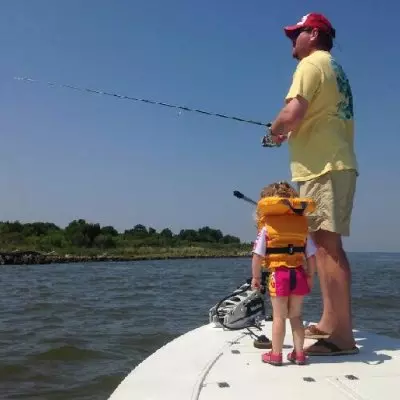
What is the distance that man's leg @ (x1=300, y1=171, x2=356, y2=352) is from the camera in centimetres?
400

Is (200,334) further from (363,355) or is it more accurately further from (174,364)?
(363,355)

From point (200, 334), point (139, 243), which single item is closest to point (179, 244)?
point (139, 243)

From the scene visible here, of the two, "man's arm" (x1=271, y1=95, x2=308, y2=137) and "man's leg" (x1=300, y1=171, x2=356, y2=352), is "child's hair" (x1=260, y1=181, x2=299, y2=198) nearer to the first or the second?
"man's leg" (x1=300, y1=171, x2=356, y2=352)

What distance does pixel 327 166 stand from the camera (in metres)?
4.00

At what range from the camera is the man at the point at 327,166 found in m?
3.96

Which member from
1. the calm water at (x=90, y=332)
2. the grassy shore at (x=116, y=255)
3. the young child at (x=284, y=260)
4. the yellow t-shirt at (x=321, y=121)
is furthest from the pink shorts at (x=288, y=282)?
the grassy shore at (x=116, y=255)

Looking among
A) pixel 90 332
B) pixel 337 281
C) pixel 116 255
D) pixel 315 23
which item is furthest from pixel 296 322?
pixel 116 255

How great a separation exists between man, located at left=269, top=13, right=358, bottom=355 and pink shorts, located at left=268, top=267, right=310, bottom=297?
15.8 inches

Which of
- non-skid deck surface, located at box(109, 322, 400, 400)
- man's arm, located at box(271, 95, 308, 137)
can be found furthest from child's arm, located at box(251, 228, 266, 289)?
man's arm, located at box(271, 95, 308, 137)

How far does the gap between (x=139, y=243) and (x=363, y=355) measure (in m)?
109

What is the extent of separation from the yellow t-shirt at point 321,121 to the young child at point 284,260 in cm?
45

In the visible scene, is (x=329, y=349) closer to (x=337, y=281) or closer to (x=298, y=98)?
(x=337, y=281)

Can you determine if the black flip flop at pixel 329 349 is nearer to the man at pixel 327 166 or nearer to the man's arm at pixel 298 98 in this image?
the man at pixel 327 166

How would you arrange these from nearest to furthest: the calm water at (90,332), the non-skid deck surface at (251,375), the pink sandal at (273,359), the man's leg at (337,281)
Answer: the non-skid deck surface at (251,375) → the pink sandal at (273,359) → the man's leg at (337,281) → the calm water at (90,332)
